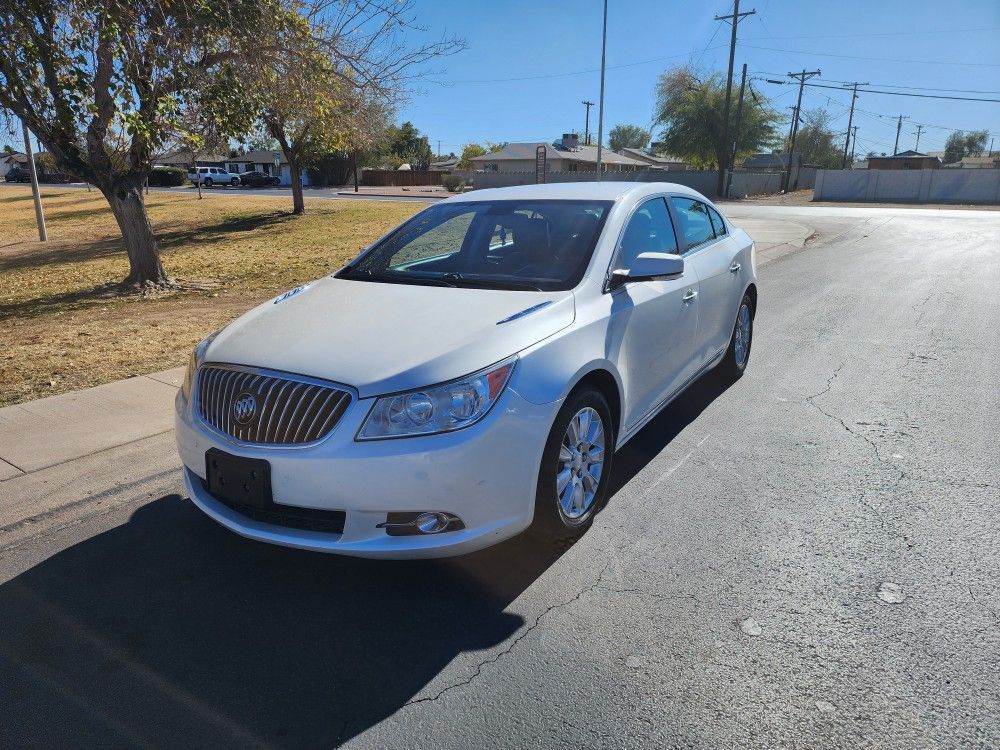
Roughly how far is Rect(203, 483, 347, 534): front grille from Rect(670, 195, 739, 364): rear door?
291cm

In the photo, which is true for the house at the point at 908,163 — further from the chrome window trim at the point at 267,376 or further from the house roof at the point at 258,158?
the chrome window trim at the point at 267,376

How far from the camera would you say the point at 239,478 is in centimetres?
299

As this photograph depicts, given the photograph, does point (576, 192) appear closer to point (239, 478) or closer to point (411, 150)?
point (239, 478)

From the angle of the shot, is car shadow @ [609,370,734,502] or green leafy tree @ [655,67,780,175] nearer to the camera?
car shadow @ [609,370,734,502]

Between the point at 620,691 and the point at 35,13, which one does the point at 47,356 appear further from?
the point at 620,691

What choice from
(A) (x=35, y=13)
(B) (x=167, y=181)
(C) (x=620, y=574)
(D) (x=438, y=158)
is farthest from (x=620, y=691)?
(D) (x=438, y=158)

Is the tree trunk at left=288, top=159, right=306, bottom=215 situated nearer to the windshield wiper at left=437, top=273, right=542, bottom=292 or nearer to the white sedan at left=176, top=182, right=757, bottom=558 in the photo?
the white sedan at left=176, top=182, right=757, bottom=558

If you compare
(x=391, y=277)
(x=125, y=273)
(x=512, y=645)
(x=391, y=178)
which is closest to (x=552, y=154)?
(x=391, y=178)

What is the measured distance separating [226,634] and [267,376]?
3.46 feet

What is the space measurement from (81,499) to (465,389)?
2652mm

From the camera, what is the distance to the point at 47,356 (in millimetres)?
7105

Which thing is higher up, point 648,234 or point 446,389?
point 648,234

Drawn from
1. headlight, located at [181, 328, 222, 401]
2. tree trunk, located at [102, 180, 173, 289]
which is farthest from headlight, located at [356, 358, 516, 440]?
tree trunk, located at [102, 180, 173, 289]

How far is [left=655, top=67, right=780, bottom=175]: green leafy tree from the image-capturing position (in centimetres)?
5538
